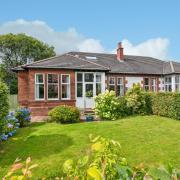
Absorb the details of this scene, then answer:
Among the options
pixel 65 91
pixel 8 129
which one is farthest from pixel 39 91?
pixel 8 129

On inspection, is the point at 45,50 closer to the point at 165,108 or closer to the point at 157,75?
the point at 157,75

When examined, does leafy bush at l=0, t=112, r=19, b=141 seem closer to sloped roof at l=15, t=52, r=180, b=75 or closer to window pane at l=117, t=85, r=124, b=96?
sloped roof at l=15, t=52, r=180, b=75

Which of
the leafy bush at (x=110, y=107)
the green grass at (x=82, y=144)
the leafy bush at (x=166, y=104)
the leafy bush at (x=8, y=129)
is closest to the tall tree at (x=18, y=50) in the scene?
the leafy bush at (x=110, y=107)

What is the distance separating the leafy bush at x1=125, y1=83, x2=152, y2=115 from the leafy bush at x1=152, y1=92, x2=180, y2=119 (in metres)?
0.52

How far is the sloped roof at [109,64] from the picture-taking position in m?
23.0

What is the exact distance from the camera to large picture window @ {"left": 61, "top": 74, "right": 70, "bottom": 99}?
74.3 feet

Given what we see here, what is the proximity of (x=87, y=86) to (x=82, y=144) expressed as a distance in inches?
532

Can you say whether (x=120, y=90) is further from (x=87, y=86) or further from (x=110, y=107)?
(x=110, y=107)

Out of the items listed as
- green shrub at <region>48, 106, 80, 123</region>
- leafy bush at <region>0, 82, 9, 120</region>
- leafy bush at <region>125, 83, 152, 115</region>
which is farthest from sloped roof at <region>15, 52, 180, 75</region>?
leafy bush at <region>0, 82, 9, 120</region>

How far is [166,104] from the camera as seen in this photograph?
17141mm

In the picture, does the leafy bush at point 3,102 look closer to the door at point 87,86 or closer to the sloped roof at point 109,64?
the sloped roof at point 109,64

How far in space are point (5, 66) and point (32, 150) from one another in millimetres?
45123

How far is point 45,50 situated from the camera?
185 ft

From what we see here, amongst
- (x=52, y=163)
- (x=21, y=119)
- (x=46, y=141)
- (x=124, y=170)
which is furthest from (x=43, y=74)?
(x=124, y=170)
